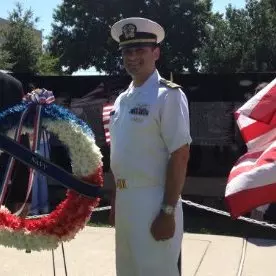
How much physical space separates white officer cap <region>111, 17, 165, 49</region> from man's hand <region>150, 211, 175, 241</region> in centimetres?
91

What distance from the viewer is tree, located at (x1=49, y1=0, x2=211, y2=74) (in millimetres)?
42375

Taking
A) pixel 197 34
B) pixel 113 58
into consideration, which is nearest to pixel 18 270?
pixel 113 58

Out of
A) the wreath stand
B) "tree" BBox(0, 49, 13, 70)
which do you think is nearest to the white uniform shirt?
the wreath stand

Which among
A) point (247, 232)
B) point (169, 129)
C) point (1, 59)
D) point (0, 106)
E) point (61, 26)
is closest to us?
point (169, 129)

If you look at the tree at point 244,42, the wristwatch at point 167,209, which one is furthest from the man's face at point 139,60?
the tree at point 244,42

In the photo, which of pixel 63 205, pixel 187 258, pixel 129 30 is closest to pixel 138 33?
pixel 129 30

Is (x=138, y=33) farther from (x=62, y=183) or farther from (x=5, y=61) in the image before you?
(x=5, y=61)

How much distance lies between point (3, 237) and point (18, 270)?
66.3 inches

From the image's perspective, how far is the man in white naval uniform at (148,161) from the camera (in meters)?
2.74

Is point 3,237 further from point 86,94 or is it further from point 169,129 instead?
point 86,94

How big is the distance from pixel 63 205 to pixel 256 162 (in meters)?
1.22

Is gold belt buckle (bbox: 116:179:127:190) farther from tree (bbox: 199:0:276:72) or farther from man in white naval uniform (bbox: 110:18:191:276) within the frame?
tree (bbox: 199:0:276:72)

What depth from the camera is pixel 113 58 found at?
42.2m

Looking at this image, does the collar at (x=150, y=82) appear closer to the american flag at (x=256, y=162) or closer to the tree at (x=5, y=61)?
the american flag at (x=256, y=162)
